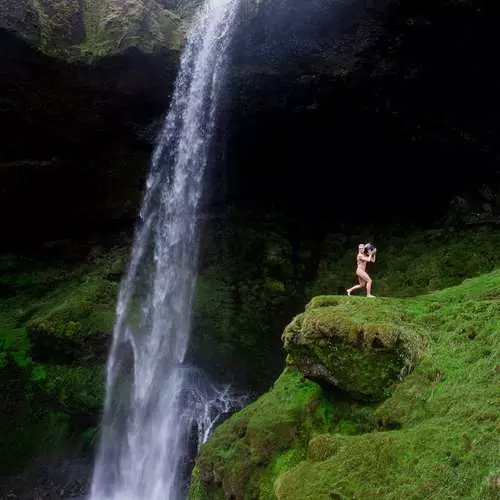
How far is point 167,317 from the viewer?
1348 cm

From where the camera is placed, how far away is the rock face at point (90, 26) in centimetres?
1115

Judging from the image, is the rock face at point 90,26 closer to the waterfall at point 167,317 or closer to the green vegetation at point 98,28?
the green vegetation at point 98,28

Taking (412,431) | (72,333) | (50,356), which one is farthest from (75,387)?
(412,431)

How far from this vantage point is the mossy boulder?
429cm

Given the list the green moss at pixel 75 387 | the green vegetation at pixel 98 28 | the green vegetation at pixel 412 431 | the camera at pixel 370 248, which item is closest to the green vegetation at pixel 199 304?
the green moss at pixel 75 387

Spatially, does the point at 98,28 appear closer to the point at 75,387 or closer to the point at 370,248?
the point at 370,248

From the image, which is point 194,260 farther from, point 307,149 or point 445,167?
point 445,167

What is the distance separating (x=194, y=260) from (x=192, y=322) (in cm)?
173

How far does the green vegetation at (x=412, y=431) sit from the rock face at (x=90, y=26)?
29.4ft

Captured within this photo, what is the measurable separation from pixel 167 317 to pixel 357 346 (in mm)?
9597

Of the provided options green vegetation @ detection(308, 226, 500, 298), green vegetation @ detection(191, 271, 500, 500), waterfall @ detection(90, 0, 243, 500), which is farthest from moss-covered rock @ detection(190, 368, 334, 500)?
green vegetation @ detection(308, 226, 500, 298)

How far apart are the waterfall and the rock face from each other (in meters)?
0.87

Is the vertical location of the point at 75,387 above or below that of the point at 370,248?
below

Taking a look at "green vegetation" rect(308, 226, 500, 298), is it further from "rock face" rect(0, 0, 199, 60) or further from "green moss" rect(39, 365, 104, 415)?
"rock face" rect(0, 0, 199, 60)
